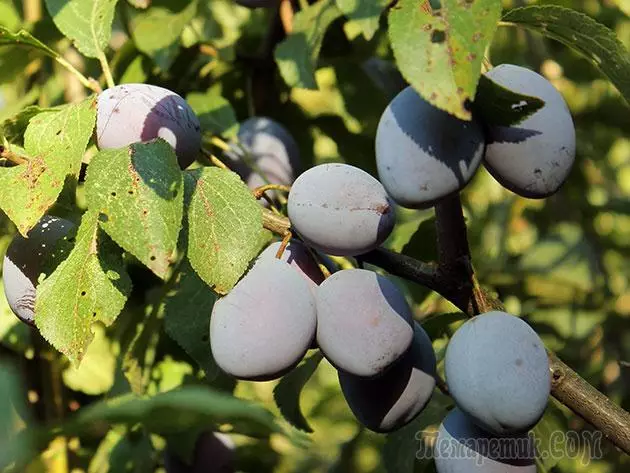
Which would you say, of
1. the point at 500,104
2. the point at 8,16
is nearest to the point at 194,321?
the point at 500,104

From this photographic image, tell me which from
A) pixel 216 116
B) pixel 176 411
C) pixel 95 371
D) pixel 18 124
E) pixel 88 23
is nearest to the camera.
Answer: pixel 176 411

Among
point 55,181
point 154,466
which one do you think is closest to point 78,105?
point 55,181

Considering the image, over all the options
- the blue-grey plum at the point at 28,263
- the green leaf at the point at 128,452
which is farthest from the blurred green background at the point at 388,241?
the blue-grey plum at the point at 28,263

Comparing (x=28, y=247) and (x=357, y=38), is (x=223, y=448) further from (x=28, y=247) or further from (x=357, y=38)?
(x=357, y=38)

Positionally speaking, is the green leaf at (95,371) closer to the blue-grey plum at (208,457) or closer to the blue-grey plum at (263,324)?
the blue-grey plum at (208,457)

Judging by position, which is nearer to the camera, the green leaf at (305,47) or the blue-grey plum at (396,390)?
the blue-grey plum at (396,390)

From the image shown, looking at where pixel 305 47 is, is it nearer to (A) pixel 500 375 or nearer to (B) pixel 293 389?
(B) pixel 293 389
